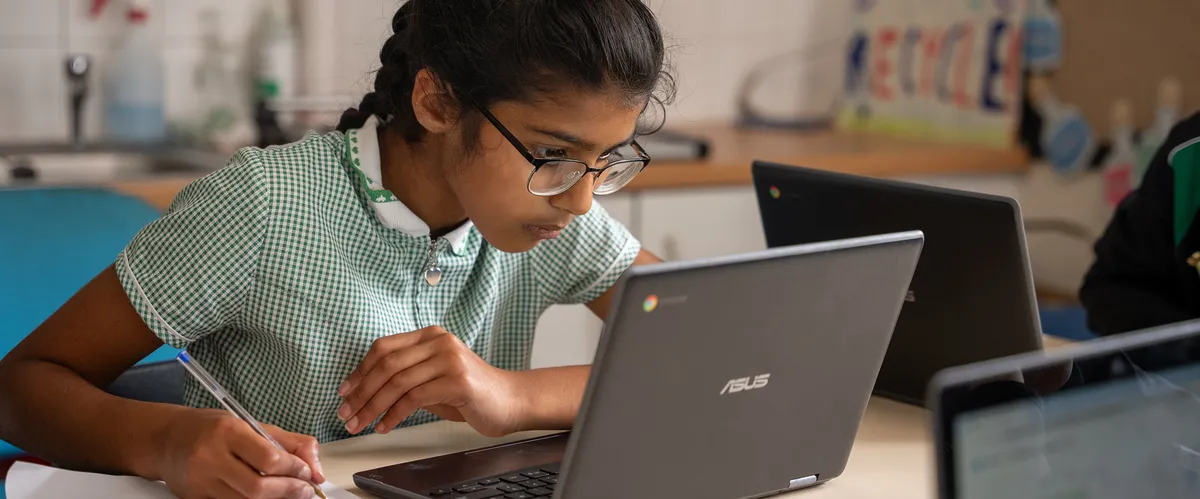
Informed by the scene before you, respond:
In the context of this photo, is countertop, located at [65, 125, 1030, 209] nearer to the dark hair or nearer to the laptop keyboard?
the dark hair

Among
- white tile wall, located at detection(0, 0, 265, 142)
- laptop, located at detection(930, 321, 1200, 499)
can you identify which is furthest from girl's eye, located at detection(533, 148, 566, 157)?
white tile wall, located at detection(0, 0, 265, 142)

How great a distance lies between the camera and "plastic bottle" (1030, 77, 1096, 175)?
9.57ft

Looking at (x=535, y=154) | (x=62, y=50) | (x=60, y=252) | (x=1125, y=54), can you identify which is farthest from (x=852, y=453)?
(x=62, y=50)

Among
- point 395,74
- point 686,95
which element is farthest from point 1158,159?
point 686,95

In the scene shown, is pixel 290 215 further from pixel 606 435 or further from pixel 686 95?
pixel 686 95

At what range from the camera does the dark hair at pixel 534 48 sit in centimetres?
120

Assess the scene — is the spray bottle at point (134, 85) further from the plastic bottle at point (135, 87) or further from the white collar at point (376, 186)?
the white collar at point (376, 186)

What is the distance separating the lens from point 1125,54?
2.84 m

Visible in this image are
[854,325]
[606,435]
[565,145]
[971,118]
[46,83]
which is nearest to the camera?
[606,435]

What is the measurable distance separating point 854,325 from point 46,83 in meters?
2.16

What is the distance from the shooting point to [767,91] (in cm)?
346

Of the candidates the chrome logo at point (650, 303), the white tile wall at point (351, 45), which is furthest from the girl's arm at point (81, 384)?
the white tile wall at point (351, 45)

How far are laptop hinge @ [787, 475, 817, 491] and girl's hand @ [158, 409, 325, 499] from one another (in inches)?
15.3

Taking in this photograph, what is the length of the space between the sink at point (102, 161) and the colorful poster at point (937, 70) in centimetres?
165
